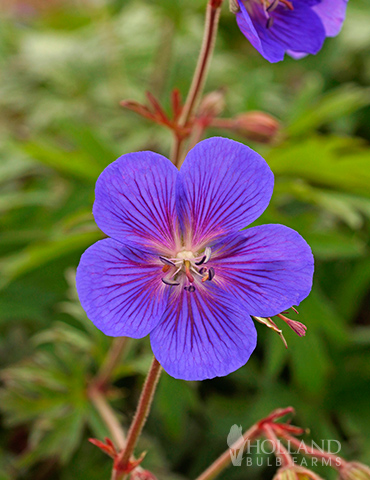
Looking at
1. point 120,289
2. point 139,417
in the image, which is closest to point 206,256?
point 120,289

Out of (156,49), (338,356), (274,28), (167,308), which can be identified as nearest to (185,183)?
(167,308)

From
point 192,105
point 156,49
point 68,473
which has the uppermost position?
point 192,105

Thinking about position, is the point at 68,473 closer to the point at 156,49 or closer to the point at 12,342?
the point at 12,342

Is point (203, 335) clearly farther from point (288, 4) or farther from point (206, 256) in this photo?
point (288, 4)

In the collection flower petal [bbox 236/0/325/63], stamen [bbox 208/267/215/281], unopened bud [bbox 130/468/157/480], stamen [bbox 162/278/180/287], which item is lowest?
unopened bud [bbox 130/468/157/480]

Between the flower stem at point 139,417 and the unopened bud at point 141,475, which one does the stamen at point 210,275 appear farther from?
the unopened bud at point 141,475

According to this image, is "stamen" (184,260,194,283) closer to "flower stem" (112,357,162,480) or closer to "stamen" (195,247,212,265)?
"stamen" (195,247,212,265)

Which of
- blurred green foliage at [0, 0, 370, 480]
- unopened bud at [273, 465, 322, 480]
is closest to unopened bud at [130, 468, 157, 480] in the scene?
unopened bud at [273, 465, 322, 480]
